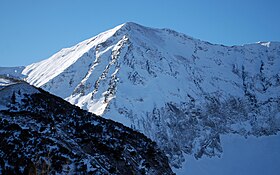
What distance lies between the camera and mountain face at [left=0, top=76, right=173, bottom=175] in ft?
67.0

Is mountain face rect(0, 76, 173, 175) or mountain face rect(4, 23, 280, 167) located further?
mountain face rect(4, 23, 280, 167)

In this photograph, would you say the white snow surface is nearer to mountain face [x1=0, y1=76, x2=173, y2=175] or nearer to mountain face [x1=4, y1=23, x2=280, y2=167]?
mountain face [x1=4, y1=23, x2=280, y2=167]

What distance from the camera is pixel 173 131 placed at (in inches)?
4749

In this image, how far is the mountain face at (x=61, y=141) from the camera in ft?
67.0

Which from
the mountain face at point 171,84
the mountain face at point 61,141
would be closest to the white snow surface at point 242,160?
the mountain face at point 171,84

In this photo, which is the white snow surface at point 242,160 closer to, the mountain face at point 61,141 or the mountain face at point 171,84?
the mountain face at point 171,84

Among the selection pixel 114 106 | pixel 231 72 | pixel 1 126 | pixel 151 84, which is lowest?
pixel 1 126

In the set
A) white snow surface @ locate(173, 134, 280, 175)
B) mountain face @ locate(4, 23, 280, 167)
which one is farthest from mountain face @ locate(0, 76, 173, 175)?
white snow surface @ locate(173, 134, 280, 175)

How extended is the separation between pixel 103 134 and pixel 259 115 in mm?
126027

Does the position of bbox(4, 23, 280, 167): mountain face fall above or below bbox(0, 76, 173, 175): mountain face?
above

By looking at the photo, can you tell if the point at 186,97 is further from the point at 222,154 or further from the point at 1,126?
the point at 1,126

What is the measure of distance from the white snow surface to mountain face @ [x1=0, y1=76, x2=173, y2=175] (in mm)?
80561

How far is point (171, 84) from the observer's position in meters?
129

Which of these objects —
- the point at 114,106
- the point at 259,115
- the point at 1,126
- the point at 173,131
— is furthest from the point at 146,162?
the point at 259,115
